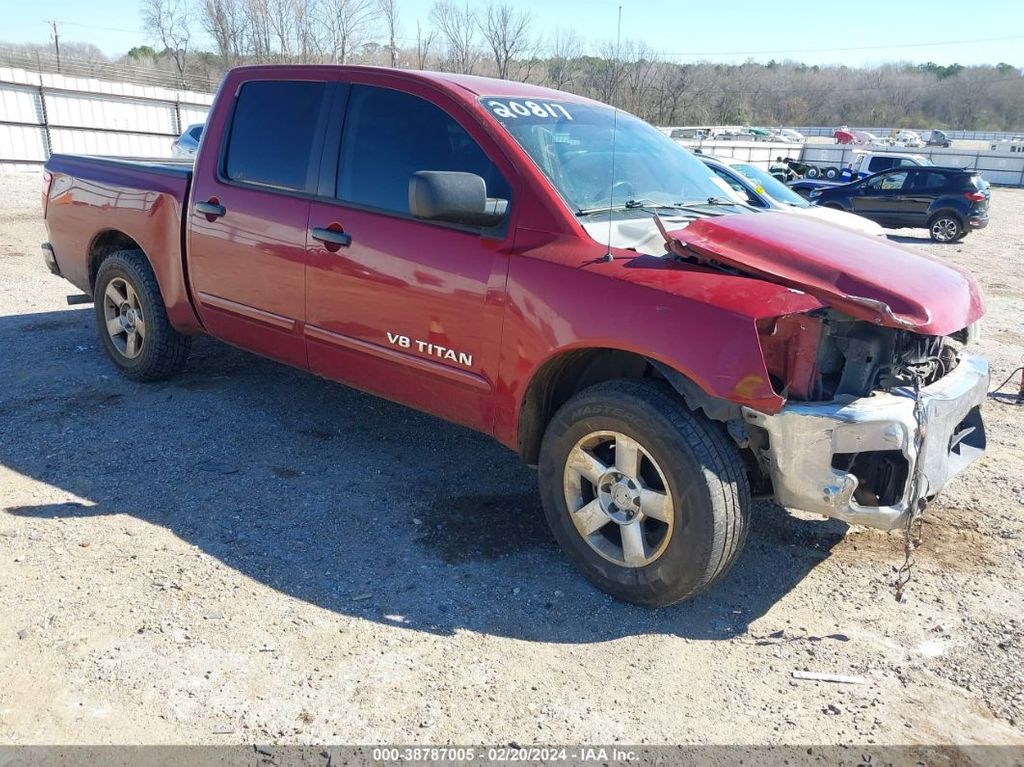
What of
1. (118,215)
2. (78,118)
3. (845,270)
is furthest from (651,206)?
(78,118)

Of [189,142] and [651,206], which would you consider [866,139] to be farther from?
[651,206]

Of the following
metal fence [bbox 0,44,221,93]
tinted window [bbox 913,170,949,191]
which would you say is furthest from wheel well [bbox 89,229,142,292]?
metal fence [bbox 0,44,221,93]

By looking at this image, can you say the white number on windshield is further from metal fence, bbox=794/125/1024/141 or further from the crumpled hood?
metal fence, bbox=794/125/1024/141

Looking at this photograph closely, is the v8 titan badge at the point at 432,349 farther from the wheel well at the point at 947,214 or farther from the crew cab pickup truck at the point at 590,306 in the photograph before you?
the wheel well at the point at 947,214

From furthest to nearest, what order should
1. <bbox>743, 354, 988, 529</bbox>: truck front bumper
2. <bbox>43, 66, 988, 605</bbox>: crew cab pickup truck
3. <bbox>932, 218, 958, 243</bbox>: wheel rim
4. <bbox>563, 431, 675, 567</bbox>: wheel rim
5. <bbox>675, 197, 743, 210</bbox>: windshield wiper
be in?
1. <bbox>932, 218, 958, 243</bbox>: wheel rim
2. <bbox>675, 197, 743, 210</bbox>: windshield wiper
3. <bbox>563, 431, 675, 567</bbox>: wheel rim
4. <bbox>43, 66, 988, 605</bbox>: crew cab pickup truck
5. <bbox>743, 354, 988, 529</bbox>: truck front bumper

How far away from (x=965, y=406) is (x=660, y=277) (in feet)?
4.50

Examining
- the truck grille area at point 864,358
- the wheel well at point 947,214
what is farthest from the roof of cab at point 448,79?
the wheel well at point 947,214

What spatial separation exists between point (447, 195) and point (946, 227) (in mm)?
17572

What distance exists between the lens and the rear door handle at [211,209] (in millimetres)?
4568

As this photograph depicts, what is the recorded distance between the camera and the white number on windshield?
373 cm

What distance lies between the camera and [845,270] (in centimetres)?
305

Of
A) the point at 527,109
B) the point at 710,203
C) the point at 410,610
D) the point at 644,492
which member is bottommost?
the point at 410,610

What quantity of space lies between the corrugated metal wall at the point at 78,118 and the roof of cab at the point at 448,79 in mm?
19141

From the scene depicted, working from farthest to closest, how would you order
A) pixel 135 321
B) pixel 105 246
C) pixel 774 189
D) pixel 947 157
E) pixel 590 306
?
1. pixel 947 157
2. pixel 774 189
3. pixel 105 246
4. pixel 135 321
5. pixel 590 306
